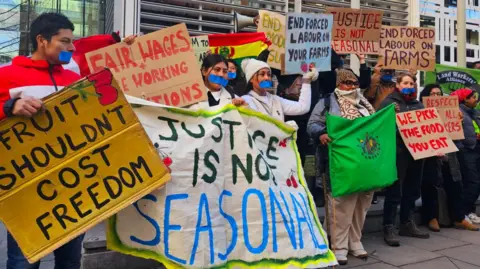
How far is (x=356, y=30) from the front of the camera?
5.99 meters

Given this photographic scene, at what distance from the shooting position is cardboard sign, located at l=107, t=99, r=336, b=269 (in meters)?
2.53

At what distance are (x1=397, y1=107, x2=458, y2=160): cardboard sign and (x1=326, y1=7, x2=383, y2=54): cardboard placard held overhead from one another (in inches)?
54.2

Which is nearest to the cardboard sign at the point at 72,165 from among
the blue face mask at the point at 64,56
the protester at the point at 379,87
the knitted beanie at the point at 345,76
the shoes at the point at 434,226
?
the blue face mask at the point at 64,56

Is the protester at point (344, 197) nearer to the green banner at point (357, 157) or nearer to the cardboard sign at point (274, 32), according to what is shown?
the green banner at point (357, 157)

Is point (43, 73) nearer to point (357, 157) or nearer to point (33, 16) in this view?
point (357, 157)

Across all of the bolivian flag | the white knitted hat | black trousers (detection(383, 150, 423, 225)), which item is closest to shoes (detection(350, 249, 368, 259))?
black trousers (detection(383, 150, 423, 225))

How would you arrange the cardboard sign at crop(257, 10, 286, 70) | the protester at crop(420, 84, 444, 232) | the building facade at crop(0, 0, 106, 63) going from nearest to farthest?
the cardboard sign at crop(257, 10, 286, 70), the protester at crop(420, 84, 444, 232), the building facade at crop(0, 0, 106, 63)

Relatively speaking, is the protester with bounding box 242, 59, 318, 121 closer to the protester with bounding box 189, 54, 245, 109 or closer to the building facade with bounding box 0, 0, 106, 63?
the protester with bounding box 189, 54, 245, 109

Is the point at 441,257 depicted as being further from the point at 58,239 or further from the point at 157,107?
the point at 58,239

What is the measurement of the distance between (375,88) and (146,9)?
32.0 m

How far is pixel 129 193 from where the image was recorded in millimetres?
2328

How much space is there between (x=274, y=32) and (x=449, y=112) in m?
2.31

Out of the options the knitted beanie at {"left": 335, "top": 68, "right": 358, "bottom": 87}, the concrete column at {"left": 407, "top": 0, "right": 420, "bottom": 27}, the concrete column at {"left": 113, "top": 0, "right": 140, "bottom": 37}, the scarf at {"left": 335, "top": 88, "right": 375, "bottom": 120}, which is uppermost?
the concrete column at {"left": 407, "top": 0, "right": 420, "bottom": 27}

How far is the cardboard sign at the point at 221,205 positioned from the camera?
2525mm
